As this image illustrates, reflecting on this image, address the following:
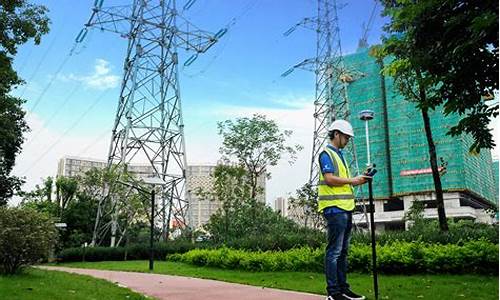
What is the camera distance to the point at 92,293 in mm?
6031

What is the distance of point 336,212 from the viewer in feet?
15.2

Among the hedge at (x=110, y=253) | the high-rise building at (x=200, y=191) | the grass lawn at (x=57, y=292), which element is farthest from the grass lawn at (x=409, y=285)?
the high-rise building at (x=200, y=191)

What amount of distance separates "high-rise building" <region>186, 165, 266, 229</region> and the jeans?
19.1 m

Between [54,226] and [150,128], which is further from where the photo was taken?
[150,128]

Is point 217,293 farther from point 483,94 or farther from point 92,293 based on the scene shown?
point 483,94

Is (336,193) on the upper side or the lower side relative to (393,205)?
lower

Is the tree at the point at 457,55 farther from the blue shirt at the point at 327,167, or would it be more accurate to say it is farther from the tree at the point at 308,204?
the tree at the point at 308,204

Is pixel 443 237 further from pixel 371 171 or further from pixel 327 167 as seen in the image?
pixel 327 167

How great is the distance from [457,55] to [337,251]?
214 centimetres

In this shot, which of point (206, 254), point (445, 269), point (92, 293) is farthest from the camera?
point (206, 254)

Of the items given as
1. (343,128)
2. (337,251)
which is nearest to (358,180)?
(343,128)

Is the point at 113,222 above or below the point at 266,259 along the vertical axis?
above

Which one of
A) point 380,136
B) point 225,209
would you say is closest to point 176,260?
point 225,209

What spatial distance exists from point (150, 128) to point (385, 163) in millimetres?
41004
